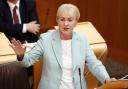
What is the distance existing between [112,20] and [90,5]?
0.55 m

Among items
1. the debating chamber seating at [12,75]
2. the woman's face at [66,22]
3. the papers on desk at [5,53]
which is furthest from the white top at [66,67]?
the papers on desk at [5,53]

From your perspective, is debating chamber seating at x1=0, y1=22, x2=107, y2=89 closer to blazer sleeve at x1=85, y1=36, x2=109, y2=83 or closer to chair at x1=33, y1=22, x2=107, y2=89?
chair at x1=33, y1=22, x2=107, y2=89

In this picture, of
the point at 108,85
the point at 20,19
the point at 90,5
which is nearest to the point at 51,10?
the point at 90,5

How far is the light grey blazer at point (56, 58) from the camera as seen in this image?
2219 mm

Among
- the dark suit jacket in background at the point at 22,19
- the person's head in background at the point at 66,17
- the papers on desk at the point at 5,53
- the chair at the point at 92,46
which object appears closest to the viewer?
the person's head in background at the point at 66,17

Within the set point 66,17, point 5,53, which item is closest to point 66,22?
point 66,17

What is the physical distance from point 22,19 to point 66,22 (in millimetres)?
1310

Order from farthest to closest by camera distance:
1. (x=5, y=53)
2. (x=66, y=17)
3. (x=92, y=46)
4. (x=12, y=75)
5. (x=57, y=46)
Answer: (x=92, y=46), (x=5, y=53), (x=12, y=75), (x=57, y=46), (x=66, y=17)

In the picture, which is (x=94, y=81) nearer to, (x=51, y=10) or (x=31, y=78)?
(x=31, y=78)

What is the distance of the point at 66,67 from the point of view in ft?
7.38

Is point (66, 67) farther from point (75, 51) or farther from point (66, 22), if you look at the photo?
point (66, 22)

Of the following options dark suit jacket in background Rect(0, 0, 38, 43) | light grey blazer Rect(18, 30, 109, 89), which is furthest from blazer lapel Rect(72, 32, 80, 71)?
dark suit jacket in background Rect(0, 0, 38, 43)

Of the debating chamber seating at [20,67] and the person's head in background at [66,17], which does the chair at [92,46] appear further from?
the person's head in background at [66,17]

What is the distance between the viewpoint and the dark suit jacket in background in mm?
3275
